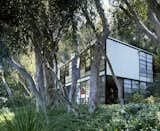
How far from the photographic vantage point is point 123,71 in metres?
35.3

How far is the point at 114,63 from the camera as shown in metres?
34.8

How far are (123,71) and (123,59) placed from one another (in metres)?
1.17

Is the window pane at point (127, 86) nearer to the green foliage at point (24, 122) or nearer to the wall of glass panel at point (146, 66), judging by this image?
the wall of glass panel at point (146, 66)

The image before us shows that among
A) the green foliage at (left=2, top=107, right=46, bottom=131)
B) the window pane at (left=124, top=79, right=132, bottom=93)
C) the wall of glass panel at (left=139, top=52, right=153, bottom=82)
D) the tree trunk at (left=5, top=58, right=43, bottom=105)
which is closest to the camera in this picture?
the green foliage at (left=2, top=107, right=46, bottom=131)

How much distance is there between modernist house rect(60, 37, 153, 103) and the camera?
33.5 m

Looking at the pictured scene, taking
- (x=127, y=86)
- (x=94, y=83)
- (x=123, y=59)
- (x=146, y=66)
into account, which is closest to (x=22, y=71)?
(x=94, y=83)

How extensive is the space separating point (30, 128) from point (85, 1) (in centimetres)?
697

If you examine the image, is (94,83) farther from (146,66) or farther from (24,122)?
(146,66)

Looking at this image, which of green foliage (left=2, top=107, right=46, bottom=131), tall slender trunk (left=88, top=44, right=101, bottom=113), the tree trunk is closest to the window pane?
tall slender trunk (left=88, top=44, right=101, bottom=113)

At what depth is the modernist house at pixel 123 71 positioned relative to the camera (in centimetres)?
3350

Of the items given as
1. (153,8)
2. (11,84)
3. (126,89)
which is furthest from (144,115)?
(11,84)

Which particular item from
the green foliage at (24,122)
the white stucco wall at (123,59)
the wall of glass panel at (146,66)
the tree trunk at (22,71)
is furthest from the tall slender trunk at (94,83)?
the wall of glass panel at (146,66)

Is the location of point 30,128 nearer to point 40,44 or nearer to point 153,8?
point 153,8

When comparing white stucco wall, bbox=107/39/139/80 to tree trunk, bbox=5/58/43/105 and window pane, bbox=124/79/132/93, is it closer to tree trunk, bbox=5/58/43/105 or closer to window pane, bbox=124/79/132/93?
window pane, bbox=124/79/132/93
